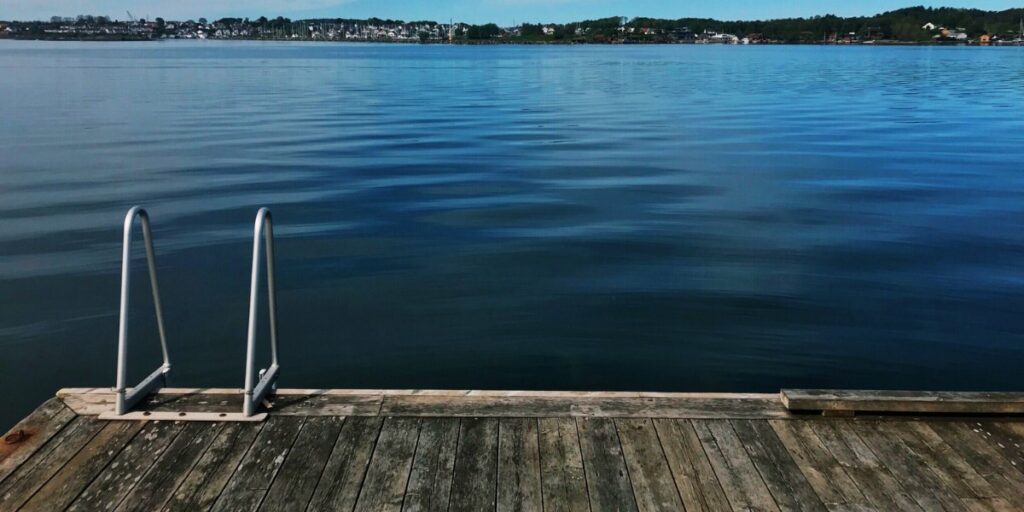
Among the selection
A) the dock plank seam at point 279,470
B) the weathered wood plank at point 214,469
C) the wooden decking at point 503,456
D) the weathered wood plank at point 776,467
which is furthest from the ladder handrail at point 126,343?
the weathered wood plank at point 776,467

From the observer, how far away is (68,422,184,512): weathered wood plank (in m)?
3.27

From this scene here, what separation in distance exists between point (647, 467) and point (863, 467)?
99 cm

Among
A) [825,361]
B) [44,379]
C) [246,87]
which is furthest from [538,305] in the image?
[246,87]

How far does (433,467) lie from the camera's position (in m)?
3.55

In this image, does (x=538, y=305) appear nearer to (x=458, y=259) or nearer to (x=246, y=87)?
(x=458, y=259)

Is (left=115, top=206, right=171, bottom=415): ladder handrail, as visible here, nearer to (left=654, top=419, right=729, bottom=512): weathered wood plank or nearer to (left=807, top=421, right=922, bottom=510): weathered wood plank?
(left=654, top=419, right=729, bottom=512): weathered wood plank

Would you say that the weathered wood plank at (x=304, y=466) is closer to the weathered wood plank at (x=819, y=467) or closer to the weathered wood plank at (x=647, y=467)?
the weathered wood plank at (x=647, y=467)

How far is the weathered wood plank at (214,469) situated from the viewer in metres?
3.28

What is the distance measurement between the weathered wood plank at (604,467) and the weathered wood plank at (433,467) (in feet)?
2.03

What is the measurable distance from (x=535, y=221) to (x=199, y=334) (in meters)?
5.31

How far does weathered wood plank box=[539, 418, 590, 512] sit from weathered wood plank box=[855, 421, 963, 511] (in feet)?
4.65

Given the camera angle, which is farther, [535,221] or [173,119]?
[173,119]

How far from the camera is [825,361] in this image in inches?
262

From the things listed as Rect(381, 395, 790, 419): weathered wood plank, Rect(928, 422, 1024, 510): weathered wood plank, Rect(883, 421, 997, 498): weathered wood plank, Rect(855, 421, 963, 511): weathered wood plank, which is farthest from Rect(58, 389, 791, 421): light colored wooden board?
Rect(928, 422, 1024, 510): weathered wood plank
